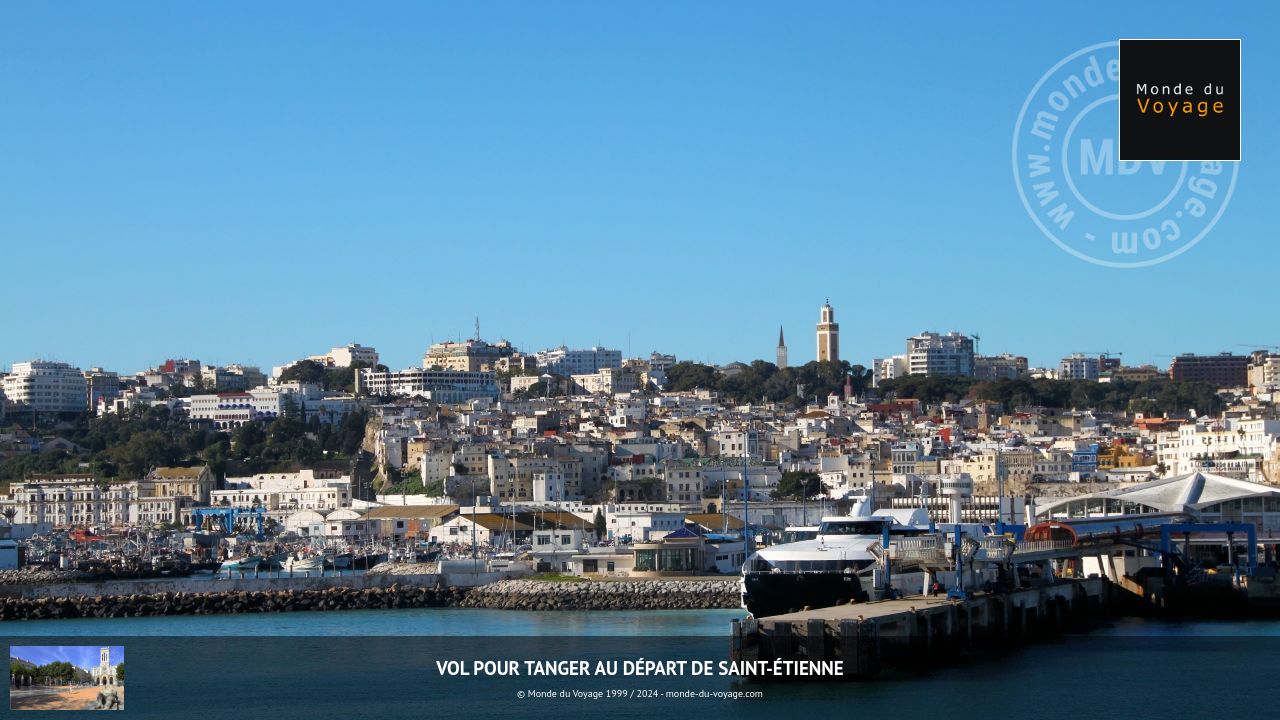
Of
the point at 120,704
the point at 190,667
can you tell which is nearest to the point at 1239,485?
the point at 190,667

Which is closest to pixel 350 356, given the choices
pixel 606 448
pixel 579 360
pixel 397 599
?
pixel 579 360

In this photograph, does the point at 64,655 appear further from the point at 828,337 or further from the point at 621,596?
the point at 828,337

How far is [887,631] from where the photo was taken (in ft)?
89.7

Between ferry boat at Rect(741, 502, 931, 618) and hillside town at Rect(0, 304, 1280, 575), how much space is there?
510 inches

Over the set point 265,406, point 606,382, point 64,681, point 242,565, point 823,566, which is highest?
point 606,382

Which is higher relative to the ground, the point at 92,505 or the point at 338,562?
the point at 92,505

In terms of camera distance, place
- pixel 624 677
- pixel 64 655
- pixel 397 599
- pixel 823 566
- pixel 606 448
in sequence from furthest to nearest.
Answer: pixel 606 448
pixel 397 599
pixel 823 566
pixel 624 677
pixel 64 655

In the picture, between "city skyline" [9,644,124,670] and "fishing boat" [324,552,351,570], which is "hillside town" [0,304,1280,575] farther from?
"city skyline" [9,644,124,670]

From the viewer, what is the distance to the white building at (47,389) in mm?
128250

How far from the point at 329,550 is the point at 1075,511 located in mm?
24892

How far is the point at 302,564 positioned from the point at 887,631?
37032 mm

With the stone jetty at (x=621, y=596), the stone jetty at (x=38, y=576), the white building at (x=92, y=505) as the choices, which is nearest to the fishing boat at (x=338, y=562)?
the stone jetty at (x=38, y=576)

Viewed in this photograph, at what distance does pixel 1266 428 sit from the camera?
8194 cm

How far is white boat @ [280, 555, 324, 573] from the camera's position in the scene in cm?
5959
